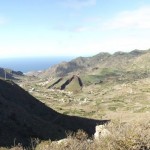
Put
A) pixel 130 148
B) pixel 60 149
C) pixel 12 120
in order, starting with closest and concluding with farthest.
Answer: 1. pixel 130 148
2. pixel 60 149
3. pixel 12 120

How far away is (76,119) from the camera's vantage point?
117312mm

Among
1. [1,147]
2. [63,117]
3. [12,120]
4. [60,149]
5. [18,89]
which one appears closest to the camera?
[60,149]

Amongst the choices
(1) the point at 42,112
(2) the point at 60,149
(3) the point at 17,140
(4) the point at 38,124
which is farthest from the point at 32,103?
(2) the point at 60,149

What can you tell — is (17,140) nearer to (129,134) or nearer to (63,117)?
(63,117)

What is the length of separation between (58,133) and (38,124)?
5916 mm

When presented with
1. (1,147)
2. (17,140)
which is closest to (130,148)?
(1,147)

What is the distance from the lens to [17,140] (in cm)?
7094

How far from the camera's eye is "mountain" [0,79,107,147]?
7454 centimetres

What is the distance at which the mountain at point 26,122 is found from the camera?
74.5 m

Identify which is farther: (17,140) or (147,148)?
(17,140)

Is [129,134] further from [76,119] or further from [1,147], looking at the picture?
[76,119]

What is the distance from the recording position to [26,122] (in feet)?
284

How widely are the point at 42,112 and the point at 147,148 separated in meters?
95.5

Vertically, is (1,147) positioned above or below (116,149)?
below
